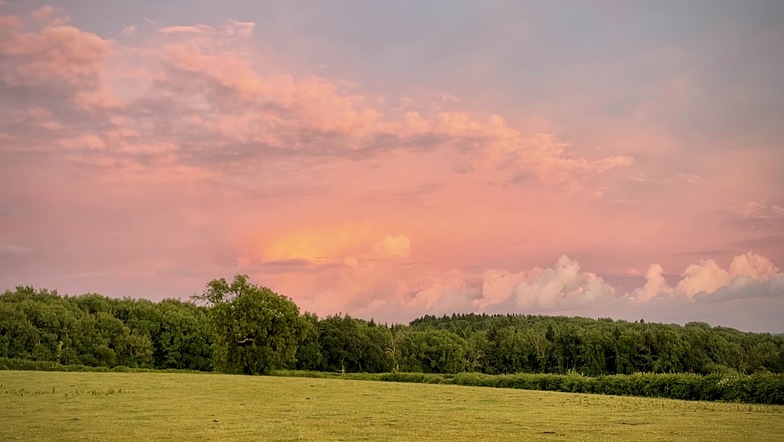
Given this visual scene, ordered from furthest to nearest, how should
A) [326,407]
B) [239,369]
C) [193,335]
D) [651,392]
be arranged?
[193,335]
[239,369]
[651,392]
[326,407]

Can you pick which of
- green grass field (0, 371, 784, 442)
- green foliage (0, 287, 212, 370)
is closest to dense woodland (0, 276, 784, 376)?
green foliage (0, 287, 212, 370)

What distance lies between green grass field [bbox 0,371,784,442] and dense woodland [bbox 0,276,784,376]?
151 feet

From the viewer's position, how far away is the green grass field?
25328mm

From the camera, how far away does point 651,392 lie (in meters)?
53.9

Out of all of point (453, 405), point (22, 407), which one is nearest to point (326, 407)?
point (453, 405)

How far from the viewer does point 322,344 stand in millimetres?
134750

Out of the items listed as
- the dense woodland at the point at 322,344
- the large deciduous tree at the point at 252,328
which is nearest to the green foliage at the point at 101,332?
the dense woodland at the point at 322,344

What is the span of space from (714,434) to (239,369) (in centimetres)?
7205

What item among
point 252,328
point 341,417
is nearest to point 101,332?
point 252,328

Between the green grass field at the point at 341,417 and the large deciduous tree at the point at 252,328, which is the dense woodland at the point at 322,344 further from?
the green grass field at the point at 341,417

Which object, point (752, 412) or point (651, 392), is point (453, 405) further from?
point (651, 392)

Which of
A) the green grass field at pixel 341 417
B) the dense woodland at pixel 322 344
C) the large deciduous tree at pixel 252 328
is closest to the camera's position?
the green grass field at pixel 341 417

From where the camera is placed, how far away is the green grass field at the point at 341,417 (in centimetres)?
2533

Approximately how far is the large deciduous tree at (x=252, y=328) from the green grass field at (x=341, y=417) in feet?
121
